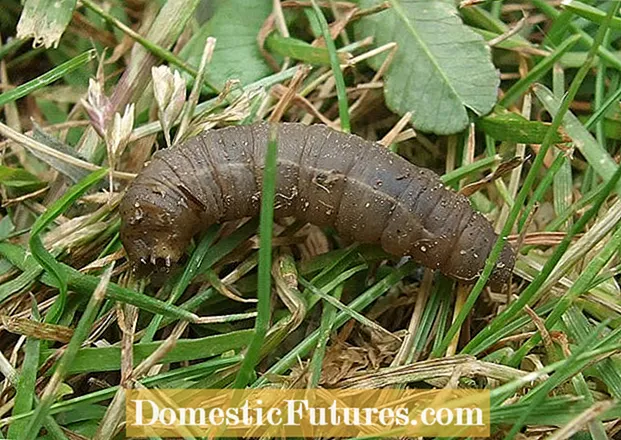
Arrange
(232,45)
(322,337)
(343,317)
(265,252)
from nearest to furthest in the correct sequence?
(265,252) < (322,337) < (343,317) < (232,45)

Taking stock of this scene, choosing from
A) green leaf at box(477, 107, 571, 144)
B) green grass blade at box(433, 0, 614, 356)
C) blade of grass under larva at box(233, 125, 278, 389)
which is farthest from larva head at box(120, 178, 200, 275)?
green leaf at box(477, 107, 571, 144)

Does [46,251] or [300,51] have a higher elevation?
[300,51]

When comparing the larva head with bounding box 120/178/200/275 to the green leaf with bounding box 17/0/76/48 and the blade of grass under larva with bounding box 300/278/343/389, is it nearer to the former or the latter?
the blade of grass under larva with bounding box 300/278/343/389

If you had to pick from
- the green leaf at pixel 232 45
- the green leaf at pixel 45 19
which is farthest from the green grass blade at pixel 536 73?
the green leaf at pixel 45 19

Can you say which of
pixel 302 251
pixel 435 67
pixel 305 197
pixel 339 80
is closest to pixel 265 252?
pixel 305 197

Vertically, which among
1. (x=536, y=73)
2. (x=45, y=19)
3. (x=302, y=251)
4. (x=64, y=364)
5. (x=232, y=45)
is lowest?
(x=302, y=251)

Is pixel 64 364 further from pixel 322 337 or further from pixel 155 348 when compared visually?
pixel 322 337
